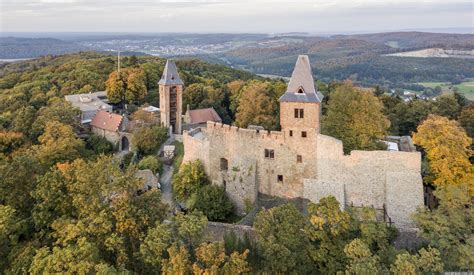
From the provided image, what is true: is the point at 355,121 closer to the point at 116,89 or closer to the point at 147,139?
the point at 147,139

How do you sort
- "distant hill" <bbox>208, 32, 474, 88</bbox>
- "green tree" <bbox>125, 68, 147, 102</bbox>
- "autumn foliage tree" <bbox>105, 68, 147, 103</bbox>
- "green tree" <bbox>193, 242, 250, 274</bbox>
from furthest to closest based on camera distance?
"distant hill" <bbox>208, 32, 474, 88</bbox>
"green tree" <bbox>125, 68, 147, 102</bbox>
"autumn foliage tree" <bbox>105, 68, 147, 103</bbox>
"green tree" <bbox>193, 242, 250, 274</bbox>

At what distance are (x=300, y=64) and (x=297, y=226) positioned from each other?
463 inches

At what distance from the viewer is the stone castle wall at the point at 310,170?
79.4 ft

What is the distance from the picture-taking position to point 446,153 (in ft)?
80.7

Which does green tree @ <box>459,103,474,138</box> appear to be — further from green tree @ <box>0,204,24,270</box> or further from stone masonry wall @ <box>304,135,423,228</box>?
green tree @ <box>0,204,24,270</box>

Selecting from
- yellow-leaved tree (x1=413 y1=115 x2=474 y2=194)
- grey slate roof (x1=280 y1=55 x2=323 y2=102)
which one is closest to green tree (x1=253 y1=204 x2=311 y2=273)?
grey slate roof (x1=280 y1=55 x2=323 y2=102)

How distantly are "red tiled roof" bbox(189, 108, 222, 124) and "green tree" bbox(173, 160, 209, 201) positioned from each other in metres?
14.7

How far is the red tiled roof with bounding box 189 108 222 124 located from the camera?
43294mm

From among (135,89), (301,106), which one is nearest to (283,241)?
(301,106)

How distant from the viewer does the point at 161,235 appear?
1611cm

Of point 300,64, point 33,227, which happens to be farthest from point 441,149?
point 33,227

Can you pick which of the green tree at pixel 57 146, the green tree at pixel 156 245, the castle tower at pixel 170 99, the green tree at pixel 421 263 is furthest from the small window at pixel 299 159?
the green tree at pixel 57 146

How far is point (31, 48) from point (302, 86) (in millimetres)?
167024

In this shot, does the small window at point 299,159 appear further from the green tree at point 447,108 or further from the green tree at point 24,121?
the green tree at point 24,121
